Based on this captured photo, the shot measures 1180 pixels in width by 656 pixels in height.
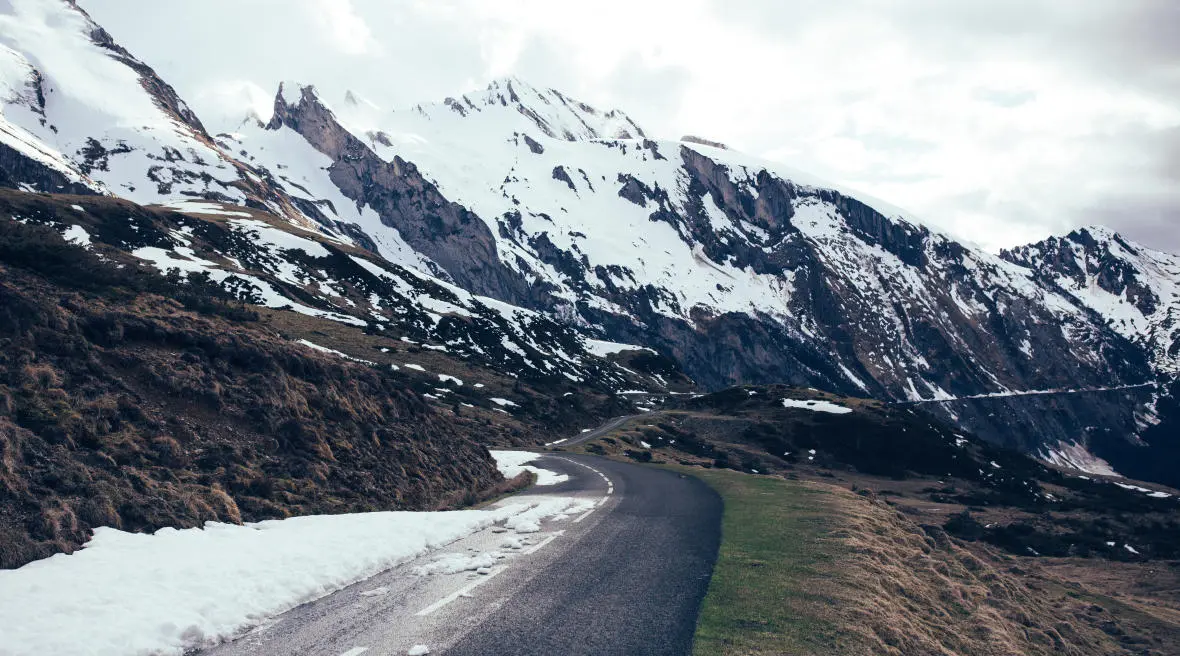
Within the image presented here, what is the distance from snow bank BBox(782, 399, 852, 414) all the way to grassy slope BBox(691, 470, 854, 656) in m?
113

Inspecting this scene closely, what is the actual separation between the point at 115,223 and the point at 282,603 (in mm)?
133612

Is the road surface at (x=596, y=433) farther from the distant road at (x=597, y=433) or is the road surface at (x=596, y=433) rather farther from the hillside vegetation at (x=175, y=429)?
the hillside vegetation at (x=175, y=429)

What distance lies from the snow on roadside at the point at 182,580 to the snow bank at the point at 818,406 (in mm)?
125691

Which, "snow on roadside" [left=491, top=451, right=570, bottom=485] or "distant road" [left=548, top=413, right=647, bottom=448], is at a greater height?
"snow on roadside" [left=491, top=451, right=570, bottom=485]

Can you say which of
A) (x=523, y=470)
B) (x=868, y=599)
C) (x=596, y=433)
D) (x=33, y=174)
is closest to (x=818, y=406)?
(x=596, y=433)

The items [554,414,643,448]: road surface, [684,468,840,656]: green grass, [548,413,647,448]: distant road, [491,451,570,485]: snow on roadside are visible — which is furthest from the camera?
[548,413,647,448]: distant road

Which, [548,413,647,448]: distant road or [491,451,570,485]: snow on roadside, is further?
[548,413,647,448]: distant road

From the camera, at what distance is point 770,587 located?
13.2 metres

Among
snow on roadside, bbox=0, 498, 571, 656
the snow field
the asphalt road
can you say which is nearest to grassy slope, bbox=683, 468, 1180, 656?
the asphalt road

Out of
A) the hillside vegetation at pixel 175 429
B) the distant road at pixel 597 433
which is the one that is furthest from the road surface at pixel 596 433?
the hillside vegetation at pixel 175 429

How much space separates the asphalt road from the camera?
9219 mm

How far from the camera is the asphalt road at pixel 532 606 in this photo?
922cm

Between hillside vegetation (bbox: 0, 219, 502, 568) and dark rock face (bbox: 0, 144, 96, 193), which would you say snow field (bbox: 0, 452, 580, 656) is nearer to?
hillside vegetation (bbox: 0, 219, 502, 568)

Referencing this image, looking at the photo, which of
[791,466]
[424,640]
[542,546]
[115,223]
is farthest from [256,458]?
[115,223]
